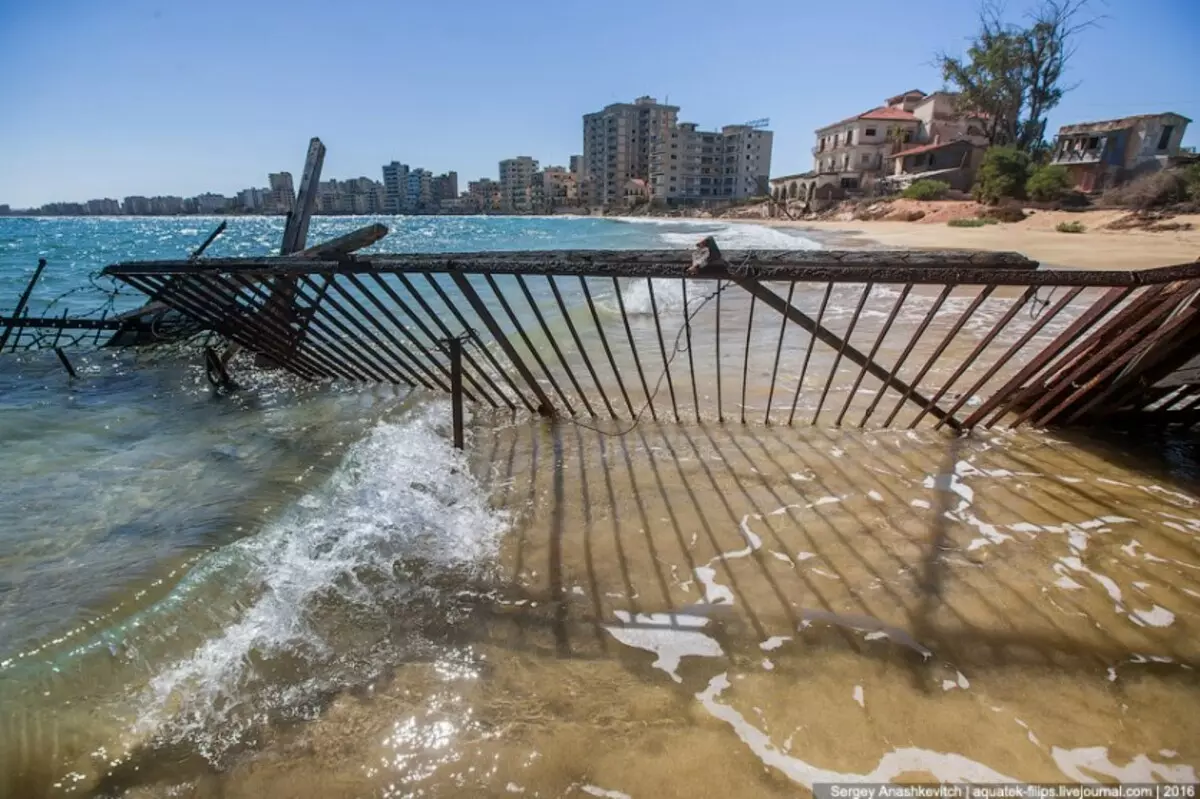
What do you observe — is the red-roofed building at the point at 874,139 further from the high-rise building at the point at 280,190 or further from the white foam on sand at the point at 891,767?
the high-rise building at the point at 280,190

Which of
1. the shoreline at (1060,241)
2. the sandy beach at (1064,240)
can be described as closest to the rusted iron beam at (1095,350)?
the shoreline at (1060,241)

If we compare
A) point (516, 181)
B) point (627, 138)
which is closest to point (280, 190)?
point (516, 181)

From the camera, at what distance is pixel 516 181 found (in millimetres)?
182625

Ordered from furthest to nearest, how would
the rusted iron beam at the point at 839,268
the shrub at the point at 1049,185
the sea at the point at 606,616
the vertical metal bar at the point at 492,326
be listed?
the shrub at the point at 1049,185 → the vertical metal bar at the point at 492,326 → the rusted iron beam at the point at 839,268 → the sea at the point at 606,616

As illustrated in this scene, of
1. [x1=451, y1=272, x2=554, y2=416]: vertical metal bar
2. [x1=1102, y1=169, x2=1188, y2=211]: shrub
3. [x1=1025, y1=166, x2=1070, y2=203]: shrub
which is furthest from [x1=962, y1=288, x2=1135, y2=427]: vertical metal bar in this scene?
[x1=1025, y1=166, x2=1070, y2=203]: shrub

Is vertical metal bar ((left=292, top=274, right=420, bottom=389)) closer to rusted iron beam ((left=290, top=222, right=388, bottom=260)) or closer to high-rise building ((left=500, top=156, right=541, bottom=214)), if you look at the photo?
rusted iron beam ((left=290, top=222, right=388, bottom=260))

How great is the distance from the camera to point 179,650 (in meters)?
3.28

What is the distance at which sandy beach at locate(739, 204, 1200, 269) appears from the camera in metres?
16.8

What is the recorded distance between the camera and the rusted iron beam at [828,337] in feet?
13.5

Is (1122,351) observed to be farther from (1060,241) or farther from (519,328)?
(1060,241)

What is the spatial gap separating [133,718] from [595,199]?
511 ft

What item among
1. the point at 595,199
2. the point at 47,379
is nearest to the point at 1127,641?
the point at 47,379

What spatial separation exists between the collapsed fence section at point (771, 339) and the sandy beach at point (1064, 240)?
7.13 metres

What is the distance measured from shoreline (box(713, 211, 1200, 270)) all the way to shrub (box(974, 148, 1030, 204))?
5450 millimetres
